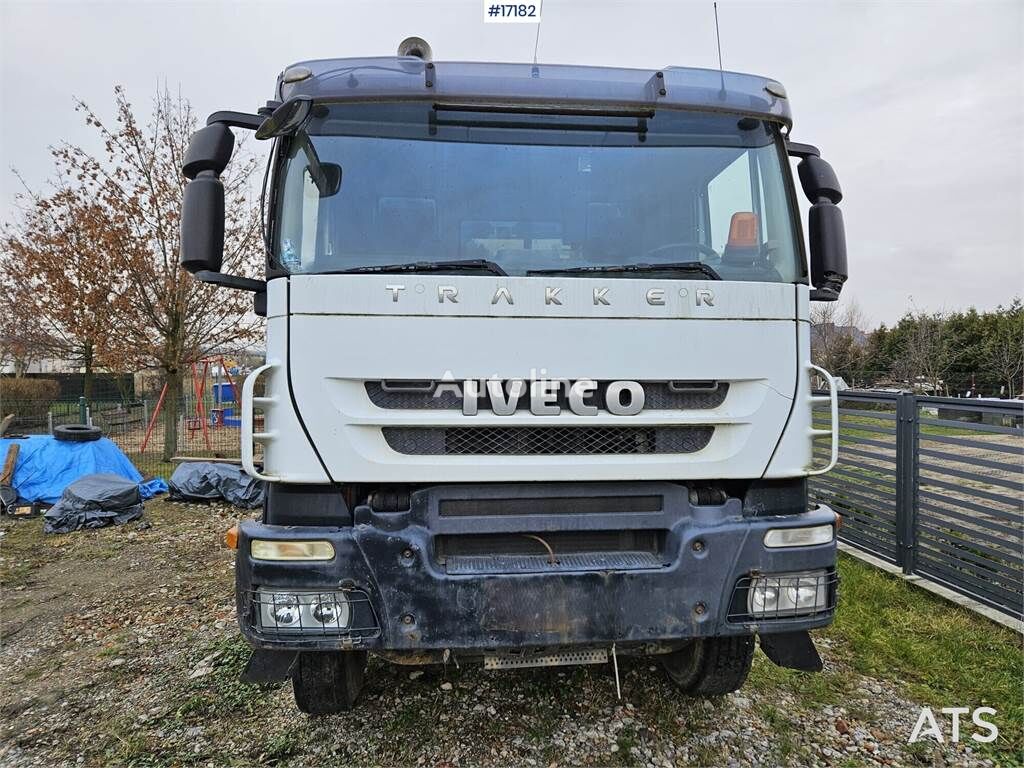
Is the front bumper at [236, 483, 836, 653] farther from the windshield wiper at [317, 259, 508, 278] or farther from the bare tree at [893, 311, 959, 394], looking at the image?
the bare tree at [893, 311, 959, 394]

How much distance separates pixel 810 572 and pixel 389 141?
2.54m

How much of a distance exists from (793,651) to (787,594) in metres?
0.41

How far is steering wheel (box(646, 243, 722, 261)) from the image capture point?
2.66 meters

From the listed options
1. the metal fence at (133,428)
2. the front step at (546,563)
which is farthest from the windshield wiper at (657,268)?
the metal fence at (133,428)

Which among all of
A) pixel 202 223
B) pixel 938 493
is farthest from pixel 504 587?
pixel 938 493

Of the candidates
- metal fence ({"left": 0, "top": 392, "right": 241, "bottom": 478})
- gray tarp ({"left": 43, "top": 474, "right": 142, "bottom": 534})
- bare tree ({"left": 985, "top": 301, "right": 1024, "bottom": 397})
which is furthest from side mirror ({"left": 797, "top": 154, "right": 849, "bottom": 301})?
bare tree ({"left": 985, "top": 301, "right": 1024, "bottom": 397})

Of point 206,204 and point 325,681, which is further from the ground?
point 206,204

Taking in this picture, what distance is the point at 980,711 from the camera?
10.1 ft

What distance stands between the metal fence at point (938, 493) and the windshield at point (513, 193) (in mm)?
2766

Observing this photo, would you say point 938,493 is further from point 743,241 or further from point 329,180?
point 329,180

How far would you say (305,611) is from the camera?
2.25 meters

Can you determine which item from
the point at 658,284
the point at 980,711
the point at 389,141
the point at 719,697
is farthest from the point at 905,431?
the point at 389,141

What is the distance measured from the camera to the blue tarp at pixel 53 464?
765cm

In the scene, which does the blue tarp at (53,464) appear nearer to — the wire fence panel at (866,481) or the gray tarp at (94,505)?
the gray tarp at (94,505)
